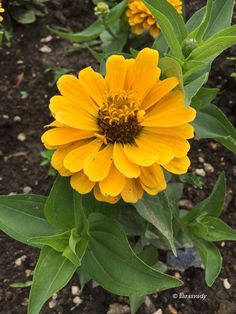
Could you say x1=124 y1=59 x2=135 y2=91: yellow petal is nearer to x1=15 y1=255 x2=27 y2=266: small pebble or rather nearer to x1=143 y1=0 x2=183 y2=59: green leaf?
x1=143 y1=0 x2=183 y2=59: green leaf

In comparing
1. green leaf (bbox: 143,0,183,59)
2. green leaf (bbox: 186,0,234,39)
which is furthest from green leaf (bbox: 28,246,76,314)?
green leaf (bbox: 186,0,234,39)

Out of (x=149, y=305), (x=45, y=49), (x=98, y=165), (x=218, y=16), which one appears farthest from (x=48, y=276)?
(x=45, y=49)

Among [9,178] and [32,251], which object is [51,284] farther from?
[9,178]

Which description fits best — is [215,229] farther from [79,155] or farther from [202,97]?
Result: [79,155]

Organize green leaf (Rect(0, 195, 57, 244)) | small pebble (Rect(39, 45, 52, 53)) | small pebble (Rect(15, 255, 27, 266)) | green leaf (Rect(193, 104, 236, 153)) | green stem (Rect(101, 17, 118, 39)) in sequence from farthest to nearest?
small pebble (Rect(39, 45, 52, 53)) < green stem (Rect(101, 17, 118, 39)) < small pebble (Rect(15, 255, 27, 266)) < green leaf (Rect(193, 104, 236, 153)) < green leaf (Rect(0, 195, 57, 244))

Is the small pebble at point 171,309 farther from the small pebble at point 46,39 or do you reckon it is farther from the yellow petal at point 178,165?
the small pebble at point 46,39

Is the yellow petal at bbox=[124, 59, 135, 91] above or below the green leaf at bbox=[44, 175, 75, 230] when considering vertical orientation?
above

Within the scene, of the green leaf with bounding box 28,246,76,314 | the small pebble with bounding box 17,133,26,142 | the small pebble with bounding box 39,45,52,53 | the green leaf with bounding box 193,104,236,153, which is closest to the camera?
the green leaf with bounding box 28,246,76,314
